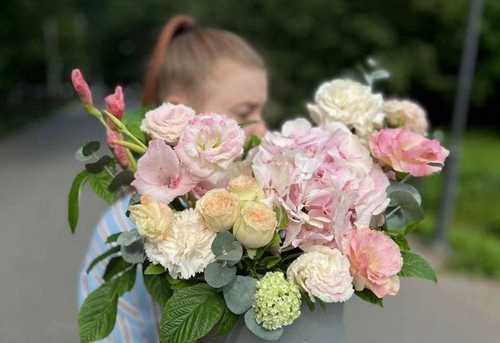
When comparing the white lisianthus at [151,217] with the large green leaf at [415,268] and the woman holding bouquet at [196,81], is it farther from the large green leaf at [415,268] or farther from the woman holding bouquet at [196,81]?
the woman holding bouquet at [196,81]

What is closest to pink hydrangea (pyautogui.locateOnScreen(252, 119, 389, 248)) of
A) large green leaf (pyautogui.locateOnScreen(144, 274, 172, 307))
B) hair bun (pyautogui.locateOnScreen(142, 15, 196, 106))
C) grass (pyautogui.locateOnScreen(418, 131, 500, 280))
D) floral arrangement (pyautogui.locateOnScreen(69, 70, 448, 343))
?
floral arrangement (pyautogui.locateOnScreen(69, 70, 448, 343))

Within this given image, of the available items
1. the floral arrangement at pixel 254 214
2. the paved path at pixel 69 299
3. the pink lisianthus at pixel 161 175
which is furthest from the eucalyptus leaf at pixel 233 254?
the paved path at pixel 69 299

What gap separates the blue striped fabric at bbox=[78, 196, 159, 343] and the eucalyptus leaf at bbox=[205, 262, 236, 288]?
575 millimetres

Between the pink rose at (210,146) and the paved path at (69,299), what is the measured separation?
116 inches

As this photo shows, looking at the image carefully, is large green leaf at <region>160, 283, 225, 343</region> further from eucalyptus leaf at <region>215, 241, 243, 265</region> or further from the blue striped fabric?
the blue striped fabric

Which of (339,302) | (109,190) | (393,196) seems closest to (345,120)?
(393,196)

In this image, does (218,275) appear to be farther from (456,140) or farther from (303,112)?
(303,112)

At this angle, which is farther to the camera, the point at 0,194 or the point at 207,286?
the point at 0,194

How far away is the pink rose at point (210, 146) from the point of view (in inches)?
44.6

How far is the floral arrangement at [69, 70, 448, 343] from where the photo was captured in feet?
3.62

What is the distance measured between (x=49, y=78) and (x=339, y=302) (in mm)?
39176

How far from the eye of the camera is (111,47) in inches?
2141

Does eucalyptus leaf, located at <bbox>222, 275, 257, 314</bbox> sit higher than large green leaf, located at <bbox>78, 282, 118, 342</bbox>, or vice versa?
eucalyptus leaf, located at <bbox>222, 275, 257, 314</bbox>

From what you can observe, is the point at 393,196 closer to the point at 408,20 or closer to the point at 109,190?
the point at 109,190
